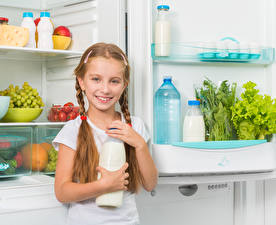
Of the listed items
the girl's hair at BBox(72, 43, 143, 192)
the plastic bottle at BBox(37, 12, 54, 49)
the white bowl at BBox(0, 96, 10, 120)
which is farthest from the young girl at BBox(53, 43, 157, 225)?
the plastic bottle at BBox(37, 12, 54, 49)

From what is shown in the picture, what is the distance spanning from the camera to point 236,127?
174 cm

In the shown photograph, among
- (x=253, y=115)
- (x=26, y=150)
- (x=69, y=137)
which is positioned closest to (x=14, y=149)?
(x=26, y=150)

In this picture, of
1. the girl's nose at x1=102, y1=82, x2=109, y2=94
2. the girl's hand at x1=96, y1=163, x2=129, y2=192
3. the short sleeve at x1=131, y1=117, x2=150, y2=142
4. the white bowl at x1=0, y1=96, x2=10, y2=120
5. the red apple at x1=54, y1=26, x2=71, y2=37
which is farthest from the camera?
the red apple at x1=54, y1=26, x2=71, y2=37

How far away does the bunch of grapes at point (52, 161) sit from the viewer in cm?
183

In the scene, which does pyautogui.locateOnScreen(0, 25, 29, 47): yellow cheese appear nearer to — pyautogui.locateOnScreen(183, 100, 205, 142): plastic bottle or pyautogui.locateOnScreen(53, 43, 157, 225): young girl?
pyautogui.locateOnScreen(53, 43, 157, 225): young girl

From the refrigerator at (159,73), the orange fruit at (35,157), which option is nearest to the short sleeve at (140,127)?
the refrigerator at (159,73)

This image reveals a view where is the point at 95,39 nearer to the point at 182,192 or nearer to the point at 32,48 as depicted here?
the point at 32,48

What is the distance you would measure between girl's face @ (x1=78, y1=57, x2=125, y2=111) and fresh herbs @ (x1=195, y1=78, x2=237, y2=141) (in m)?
0.42

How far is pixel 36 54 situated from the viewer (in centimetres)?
201

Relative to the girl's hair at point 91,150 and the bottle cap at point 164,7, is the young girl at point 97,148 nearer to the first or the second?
the girl's hair at point 91,150

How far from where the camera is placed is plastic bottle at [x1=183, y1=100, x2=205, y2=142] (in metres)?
1.63

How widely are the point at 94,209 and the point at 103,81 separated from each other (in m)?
0.44

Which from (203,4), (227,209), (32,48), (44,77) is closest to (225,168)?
(227,209)

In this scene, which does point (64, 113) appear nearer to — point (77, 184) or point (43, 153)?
point (43, 153)
